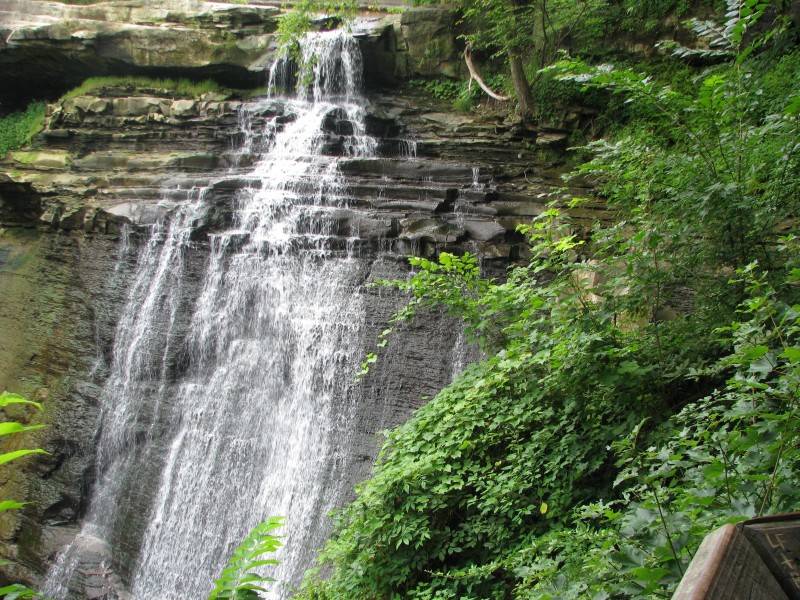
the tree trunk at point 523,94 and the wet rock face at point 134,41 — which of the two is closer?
the tree trunk at point 523,94

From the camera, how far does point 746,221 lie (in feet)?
12.5

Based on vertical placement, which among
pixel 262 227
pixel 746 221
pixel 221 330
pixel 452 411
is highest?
pixel 262 227

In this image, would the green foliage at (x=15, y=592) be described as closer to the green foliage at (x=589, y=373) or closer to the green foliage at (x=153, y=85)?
the green foliage at (x=589, y=373)

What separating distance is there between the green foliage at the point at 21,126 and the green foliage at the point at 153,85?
1.06 m

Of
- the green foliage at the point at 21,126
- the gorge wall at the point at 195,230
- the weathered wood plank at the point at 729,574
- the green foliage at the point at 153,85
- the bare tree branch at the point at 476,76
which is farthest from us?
the green foliage at the point at 153,85

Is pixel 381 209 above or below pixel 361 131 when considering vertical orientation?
below

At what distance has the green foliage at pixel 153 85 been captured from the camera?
578 inches

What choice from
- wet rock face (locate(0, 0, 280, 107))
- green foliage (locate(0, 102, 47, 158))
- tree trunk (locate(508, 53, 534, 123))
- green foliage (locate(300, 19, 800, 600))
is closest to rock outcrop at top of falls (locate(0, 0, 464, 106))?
wet rock face (locate(0, 0, 280, 107))

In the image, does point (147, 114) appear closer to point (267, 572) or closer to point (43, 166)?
point (43, 166)

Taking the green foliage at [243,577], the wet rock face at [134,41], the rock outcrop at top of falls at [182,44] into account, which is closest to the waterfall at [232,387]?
the rock outcrop at top of falls at [182,44]

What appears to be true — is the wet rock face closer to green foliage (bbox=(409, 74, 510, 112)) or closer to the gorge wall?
the gorge wall

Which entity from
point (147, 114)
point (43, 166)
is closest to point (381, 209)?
point (147, 114)

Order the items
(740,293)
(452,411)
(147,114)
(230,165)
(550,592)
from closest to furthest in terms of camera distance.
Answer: (550,592)
(740,293)
(452,411)
(230,165)
(147,114)

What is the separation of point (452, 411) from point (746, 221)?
2.89 meters
